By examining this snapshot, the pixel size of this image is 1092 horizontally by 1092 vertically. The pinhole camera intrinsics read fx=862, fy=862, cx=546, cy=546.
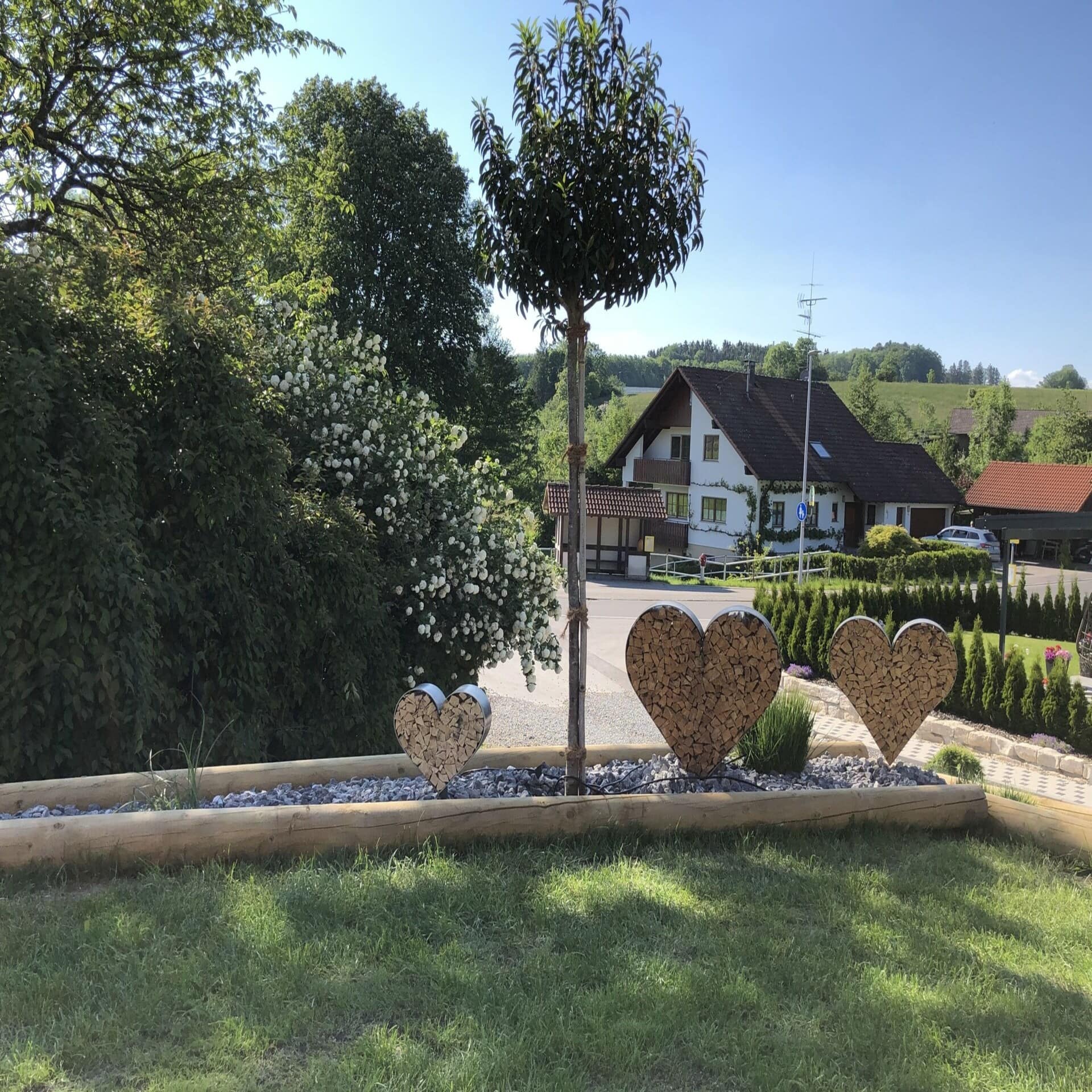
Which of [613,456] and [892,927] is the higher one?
[613,456]

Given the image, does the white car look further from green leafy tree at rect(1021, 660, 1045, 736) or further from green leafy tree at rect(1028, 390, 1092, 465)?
green leafy tree at rect(1021, 660, 1045, 736)

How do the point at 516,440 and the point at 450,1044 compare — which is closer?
the point at 450,1044

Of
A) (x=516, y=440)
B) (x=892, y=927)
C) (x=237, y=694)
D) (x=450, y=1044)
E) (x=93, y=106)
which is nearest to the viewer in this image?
(x=450, y=1044)

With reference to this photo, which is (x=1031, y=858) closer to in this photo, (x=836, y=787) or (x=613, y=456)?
(x=836, y=787)

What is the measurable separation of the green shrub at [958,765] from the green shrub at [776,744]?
1430mm

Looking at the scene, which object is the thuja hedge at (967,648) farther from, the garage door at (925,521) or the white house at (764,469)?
the garage door at (925,521)

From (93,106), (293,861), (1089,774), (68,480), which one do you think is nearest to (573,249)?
(68,480)

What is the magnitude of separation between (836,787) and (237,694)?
12.3ft

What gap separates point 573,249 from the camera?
4.37 m

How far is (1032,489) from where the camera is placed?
44156mm

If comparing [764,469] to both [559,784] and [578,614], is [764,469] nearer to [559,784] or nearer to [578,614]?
[559,784]

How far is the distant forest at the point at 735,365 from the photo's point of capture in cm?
8825

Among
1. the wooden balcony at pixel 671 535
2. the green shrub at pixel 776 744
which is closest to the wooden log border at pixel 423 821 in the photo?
the green shrub at pixel 776 744

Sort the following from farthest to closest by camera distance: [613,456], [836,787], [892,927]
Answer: [613,456] < [836,787] < [892,927]
